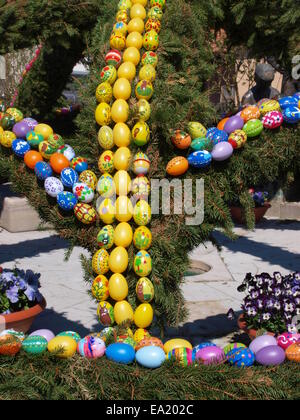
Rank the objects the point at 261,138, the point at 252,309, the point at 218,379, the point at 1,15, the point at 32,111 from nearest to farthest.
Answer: the point at 218,379 → the point at 261,138 → the point at 252,309 → the point at 1,15 → the point at 32,111

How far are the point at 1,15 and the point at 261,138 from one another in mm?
2863

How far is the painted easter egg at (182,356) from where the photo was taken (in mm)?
→ 2523

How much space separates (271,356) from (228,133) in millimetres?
1236

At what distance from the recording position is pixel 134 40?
120 inches

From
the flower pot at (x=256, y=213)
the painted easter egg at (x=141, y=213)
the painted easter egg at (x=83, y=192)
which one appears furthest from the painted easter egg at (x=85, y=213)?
the flower pot at (x=256, y=213)

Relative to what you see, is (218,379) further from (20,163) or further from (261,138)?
(20,163)

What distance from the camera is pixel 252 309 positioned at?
433cm

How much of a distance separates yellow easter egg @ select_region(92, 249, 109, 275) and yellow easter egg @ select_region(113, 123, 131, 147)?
0.56 metres

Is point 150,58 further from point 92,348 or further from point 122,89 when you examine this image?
point 92,348

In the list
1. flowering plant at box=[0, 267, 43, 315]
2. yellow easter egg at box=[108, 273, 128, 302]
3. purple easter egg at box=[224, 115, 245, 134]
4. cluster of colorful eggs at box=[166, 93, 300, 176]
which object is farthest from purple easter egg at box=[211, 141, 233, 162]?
flowering plant at box=[0, 267, 43, 315]

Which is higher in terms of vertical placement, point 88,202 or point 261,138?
point 261,138

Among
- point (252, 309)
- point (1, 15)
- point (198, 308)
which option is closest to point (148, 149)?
point (252, 309)

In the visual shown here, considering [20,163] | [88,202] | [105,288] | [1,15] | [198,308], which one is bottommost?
[198,308]

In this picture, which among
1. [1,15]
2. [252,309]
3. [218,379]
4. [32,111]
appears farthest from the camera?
[32,111]
